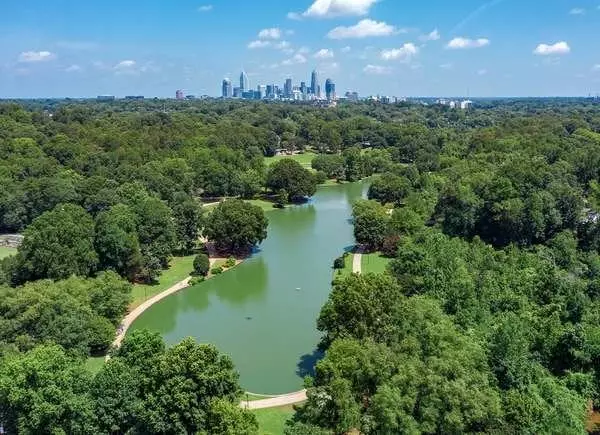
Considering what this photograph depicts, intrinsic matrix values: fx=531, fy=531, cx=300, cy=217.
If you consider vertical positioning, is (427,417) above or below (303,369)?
above

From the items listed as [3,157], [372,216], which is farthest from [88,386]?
[3,157]

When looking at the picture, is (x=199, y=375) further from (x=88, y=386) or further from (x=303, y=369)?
(x=303, y=369)

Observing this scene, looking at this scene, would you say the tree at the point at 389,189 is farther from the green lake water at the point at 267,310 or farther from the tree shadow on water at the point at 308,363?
the tree shadow on water at the point at 308,363

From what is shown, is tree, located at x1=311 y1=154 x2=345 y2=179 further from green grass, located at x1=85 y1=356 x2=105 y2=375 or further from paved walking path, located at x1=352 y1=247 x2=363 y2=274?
green grass, located at x1=85 y1=356 x2=105 y2=375

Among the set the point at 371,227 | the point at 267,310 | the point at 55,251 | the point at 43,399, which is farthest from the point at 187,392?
the point at 371,227

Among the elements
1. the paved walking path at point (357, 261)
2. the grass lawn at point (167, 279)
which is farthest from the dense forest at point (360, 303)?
the paved walking path at point (357, 261)

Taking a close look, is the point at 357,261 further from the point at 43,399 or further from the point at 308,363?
the point at 43,399
